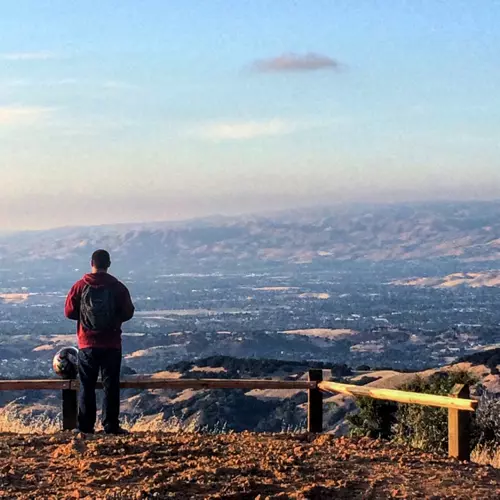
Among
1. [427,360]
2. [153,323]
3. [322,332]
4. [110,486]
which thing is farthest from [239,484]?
[153,323]

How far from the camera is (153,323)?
112875 mm

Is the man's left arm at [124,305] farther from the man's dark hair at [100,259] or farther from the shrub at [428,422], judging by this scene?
the shrub at [428,422]

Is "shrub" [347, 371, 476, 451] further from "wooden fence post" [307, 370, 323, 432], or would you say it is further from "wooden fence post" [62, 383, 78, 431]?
"wooden fence post" [62, 383, 78, 431]

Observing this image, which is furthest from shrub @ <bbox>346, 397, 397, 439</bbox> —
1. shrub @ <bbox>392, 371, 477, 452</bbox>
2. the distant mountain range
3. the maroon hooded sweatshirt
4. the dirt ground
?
the distant mountain range

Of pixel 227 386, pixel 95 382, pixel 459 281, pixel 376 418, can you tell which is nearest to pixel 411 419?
pixel 376 418

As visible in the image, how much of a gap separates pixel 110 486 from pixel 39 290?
161447mm

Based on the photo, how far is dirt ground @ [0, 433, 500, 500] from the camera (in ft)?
25.9

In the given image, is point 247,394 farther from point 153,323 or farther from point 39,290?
point 39,290

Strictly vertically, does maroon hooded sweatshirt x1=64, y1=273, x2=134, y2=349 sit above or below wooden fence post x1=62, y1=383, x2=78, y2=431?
above

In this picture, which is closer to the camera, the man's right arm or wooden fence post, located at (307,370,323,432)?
the man's right arm

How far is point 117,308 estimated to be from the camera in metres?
10.9

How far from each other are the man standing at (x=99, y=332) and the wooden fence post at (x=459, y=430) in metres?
3.27

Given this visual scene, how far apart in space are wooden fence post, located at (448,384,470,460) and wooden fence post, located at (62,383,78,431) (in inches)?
154

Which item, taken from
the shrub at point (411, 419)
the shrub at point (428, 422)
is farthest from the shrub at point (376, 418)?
the shrub at point (428, 422)
